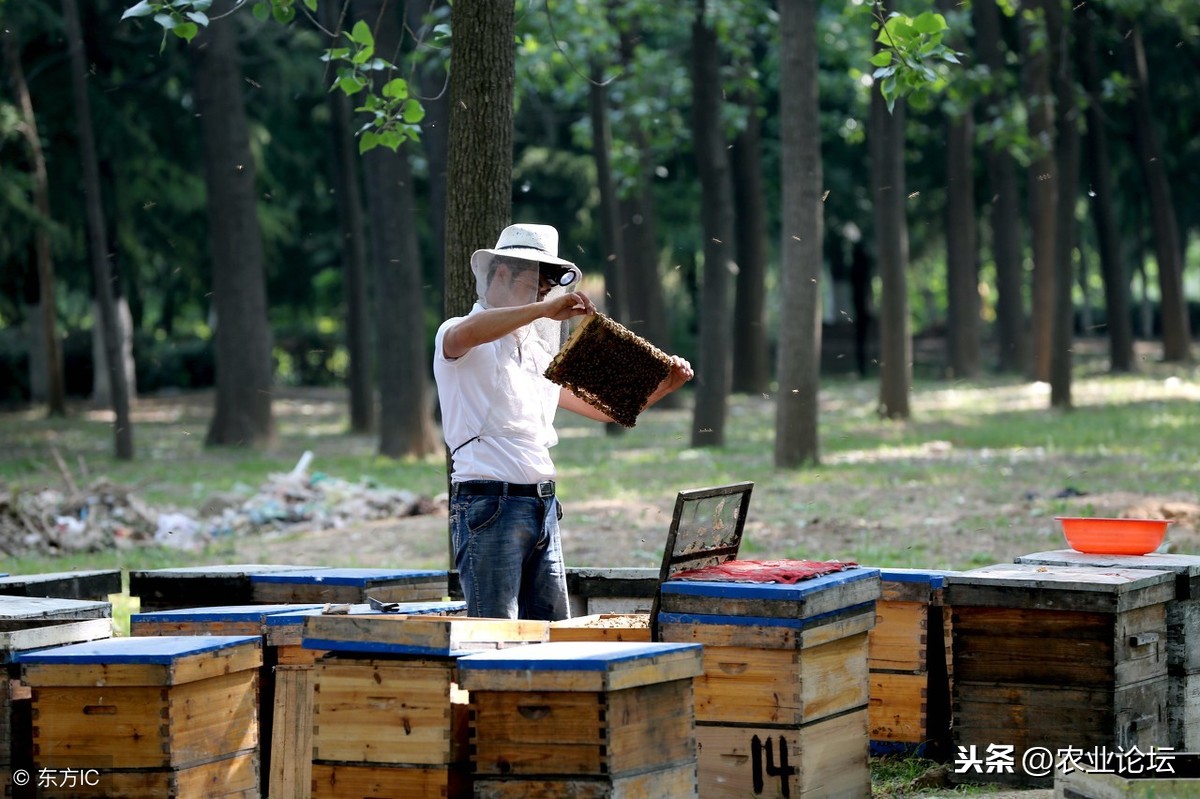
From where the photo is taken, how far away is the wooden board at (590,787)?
16.4 ft

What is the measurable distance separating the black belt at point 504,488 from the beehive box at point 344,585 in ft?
3.86

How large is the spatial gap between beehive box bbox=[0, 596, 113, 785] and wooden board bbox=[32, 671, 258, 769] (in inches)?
9.2

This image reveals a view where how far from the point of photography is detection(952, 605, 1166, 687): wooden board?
614cm

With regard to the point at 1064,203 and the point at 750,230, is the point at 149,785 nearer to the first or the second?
the point at 1064,203

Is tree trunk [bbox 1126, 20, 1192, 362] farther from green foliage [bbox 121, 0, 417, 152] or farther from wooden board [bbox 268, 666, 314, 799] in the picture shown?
wooden board [bbox 268, 666, 314, 799]

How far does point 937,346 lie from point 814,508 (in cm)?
3017

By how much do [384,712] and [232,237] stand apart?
19273mm

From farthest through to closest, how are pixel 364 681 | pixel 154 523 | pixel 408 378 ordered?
pixel 408 378 < pixel 154 523 < pixel 364 681

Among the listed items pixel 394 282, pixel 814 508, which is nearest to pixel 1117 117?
pixel 394 282

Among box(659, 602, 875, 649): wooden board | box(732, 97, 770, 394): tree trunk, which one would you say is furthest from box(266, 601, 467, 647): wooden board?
box(732, 97, 770, 394): tree trunk

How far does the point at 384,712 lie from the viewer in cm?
535

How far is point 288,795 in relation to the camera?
6184 millimetres

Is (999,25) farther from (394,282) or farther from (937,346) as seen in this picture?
(394,282)

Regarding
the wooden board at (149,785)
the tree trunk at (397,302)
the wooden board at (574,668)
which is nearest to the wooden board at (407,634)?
the wooden board at (574,668)
